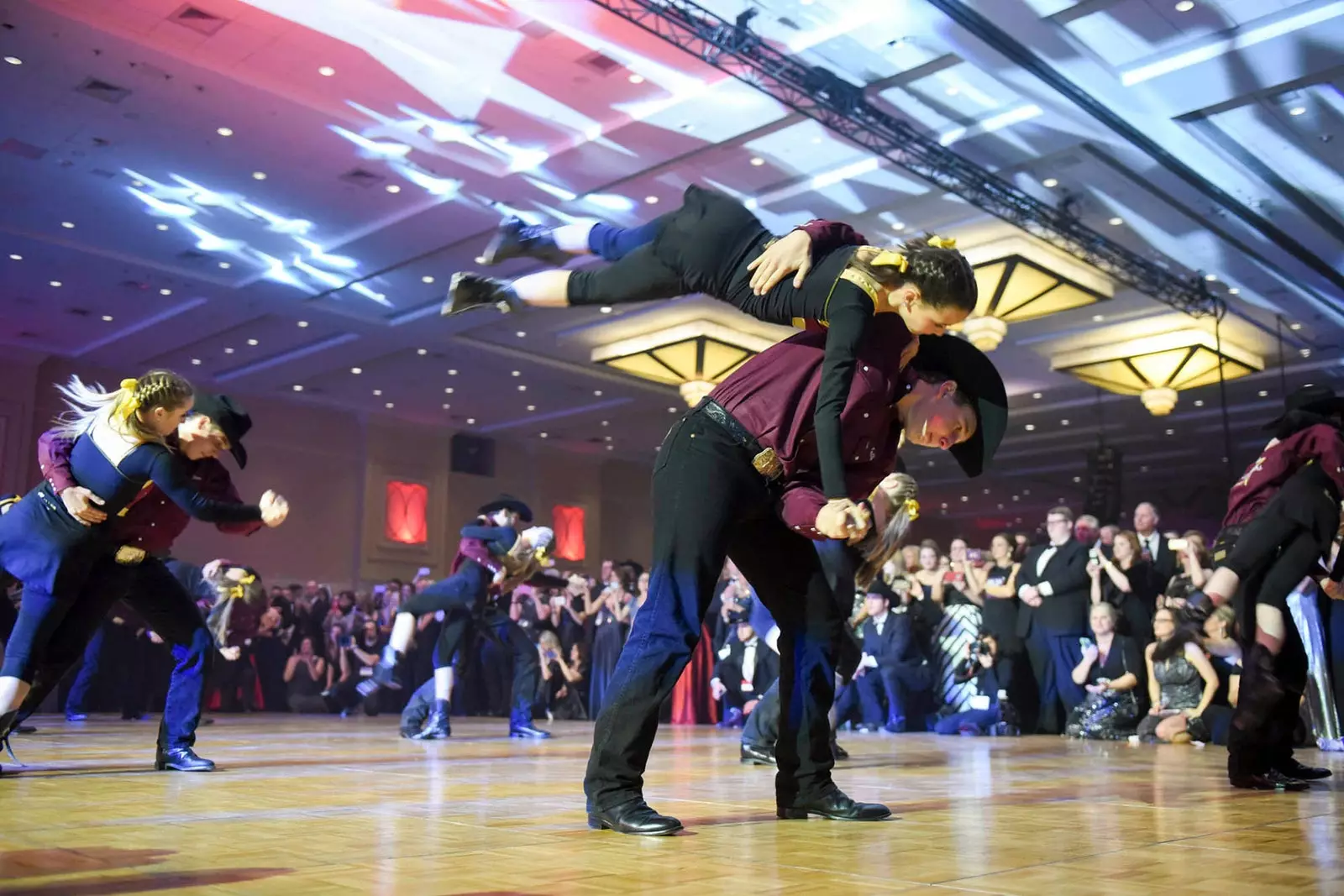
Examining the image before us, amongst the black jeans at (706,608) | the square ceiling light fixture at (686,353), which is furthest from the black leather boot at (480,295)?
the square ceiling light fixture at (686,353)

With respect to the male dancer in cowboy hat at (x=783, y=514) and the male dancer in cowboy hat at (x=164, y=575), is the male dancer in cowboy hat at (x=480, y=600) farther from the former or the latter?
the male dancer in cowboy hat at (x=783, y=514)

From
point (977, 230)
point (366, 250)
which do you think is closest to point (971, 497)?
point (977, 230)

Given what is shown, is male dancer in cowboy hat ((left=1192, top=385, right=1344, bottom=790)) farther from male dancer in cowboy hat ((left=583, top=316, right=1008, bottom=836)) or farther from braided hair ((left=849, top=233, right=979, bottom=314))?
braided hair ((left=849, top=233, right=979, bottom=314))

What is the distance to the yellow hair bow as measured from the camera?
8.43 ft

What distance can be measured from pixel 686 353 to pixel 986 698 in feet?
24.6

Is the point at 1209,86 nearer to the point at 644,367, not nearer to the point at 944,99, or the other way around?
the point at 944,99

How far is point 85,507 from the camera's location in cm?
393

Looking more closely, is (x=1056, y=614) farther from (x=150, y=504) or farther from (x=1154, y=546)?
(x=150, y=504)

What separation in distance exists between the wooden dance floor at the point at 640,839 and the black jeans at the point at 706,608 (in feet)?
0.55

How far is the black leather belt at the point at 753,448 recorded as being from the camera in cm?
269

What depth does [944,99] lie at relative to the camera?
372 inches

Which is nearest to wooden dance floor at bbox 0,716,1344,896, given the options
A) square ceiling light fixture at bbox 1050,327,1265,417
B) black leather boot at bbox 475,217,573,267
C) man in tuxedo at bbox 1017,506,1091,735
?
black leather boot at bbox 475,217,573,267

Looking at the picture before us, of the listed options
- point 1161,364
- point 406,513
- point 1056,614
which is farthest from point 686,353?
point 406,513

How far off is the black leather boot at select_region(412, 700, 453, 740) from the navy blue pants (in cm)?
314
